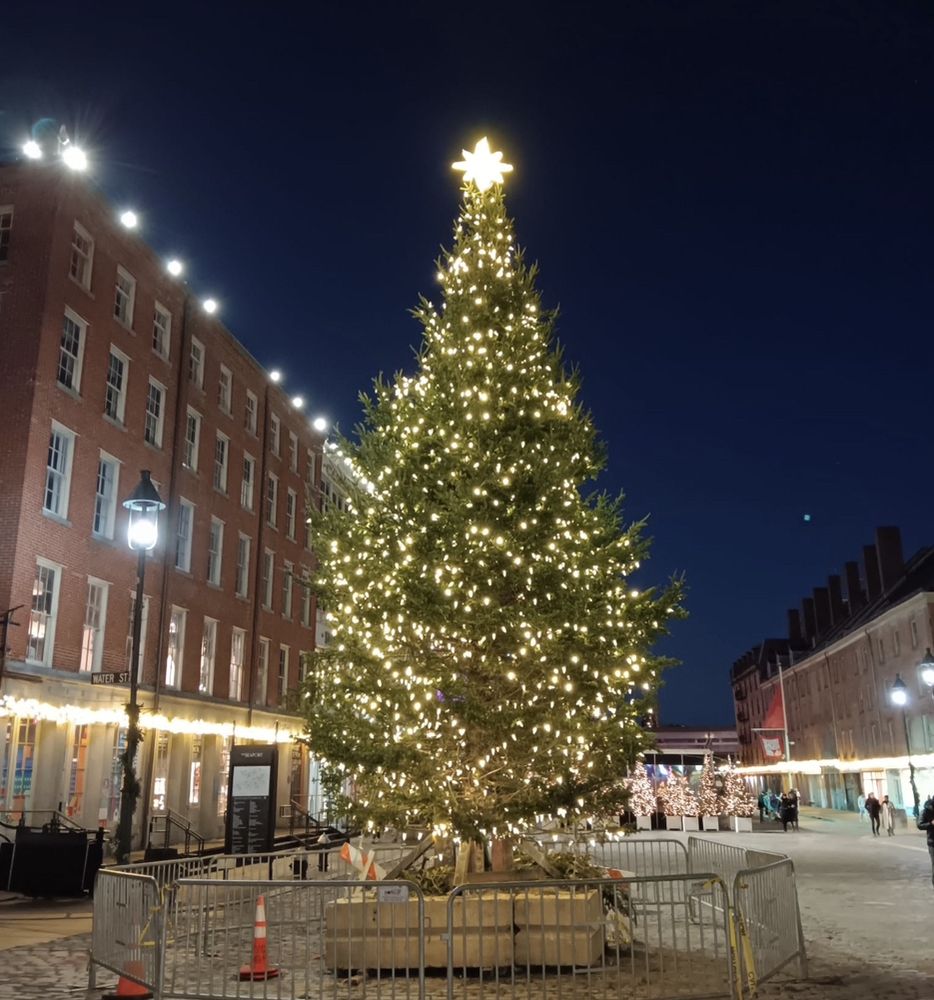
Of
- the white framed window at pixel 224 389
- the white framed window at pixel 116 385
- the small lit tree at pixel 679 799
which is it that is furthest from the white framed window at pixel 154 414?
the small lit tree at pixel 679 799

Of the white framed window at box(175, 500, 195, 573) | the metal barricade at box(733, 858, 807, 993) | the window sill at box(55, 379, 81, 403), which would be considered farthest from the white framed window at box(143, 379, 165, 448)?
the metal barricade at box(733, 858, 807, 993)

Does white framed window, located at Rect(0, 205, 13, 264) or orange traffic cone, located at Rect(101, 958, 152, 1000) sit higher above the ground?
white framed window, located at Rect(0, 205, 13, 264)

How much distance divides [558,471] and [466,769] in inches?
162

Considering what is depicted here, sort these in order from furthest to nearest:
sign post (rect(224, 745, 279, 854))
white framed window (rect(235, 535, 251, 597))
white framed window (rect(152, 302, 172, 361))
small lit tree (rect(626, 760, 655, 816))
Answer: small lit tree (rect(626, 760, 655, 816)) → white framed window (rect(235, 535, 251, 597)) → white framed window (rect(152, 302, 172, 361)) → sign post (rect(224, 745, 279, 854))

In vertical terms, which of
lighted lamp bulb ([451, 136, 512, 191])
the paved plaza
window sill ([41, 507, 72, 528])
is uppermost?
lighted lamp bulb ([451, 136, 512, 191])

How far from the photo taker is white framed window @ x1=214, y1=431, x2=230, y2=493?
116 feet

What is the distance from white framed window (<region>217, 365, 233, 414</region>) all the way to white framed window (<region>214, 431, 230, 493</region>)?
42.9 inches

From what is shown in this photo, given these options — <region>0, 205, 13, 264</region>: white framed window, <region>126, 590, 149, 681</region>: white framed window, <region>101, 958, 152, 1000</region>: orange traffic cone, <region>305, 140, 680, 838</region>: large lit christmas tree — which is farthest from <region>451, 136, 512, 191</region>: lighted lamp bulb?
Result: <region>126, 590, 149, 681</region>: white framed window

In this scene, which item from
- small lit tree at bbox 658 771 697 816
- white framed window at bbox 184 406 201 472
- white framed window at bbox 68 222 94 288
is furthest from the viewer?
small lit tree at bbox 658 771 697 816

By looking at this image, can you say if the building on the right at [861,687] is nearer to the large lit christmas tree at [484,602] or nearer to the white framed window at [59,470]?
the large lit christmas tree at [484,602]

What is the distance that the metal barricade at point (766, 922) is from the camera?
930 centimetres

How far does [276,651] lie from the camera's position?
4009cm

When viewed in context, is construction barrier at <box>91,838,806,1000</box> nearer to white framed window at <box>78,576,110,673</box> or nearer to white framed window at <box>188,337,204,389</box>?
white framed window at <box>78,576,110,673</box>

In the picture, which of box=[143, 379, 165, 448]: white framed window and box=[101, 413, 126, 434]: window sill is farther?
box=[143, 379, 165, 448]: white framed window
